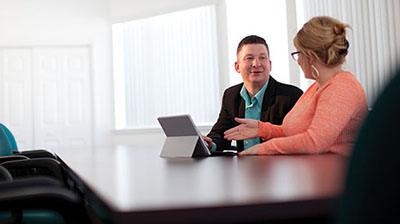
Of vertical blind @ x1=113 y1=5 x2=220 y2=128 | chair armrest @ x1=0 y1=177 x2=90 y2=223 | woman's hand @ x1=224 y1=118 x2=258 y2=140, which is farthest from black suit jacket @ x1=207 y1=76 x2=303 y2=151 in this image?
vertical blind @ x1=113 y1=5 x2=220 y2=128

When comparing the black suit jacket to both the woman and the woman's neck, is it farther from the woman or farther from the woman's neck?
the woman's neck

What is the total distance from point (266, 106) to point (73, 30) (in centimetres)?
547

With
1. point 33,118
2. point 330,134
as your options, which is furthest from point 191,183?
point 33,118

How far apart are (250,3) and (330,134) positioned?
477cm

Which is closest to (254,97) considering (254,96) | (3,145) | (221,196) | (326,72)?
(254,96)

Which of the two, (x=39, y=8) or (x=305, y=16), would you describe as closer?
(x=305, y=16)

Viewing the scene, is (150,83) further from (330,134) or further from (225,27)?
(330,134)

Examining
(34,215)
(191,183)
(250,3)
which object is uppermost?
(250,3)

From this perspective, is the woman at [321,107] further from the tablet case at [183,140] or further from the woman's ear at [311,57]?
the tablet case at [183,140]

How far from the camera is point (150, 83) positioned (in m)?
7.47

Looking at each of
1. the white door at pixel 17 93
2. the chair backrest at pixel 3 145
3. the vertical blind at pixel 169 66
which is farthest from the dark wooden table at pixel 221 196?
the white door at pixel 17 93

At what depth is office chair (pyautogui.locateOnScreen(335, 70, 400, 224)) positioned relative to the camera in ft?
1.62

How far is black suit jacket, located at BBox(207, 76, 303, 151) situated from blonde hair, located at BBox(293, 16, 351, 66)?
86 cm

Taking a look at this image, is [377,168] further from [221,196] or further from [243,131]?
[243,131]
